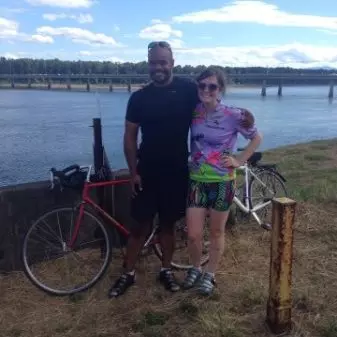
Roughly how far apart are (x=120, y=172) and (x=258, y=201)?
1.78 metres

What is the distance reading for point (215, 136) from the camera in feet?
12.7

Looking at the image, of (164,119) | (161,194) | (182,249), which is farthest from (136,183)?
(182,249)

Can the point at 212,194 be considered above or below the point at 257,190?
above

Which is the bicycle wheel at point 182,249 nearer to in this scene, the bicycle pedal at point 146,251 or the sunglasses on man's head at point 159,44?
the bicycle pedal at point 146,251

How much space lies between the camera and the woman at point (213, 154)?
3850mm

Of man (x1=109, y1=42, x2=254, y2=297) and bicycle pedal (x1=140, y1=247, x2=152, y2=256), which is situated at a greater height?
man (x1=109, y1=42, x2=254, y2=297)

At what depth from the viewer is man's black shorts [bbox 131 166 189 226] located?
158 inches

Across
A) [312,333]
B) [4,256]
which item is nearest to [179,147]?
[312,333]

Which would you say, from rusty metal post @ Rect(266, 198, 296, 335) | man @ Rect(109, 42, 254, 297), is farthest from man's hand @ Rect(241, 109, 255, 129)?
rusty metal post @ Rect(266, 198, 296, 335)

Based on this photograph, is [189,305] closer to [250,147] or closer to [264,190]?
[250,147]

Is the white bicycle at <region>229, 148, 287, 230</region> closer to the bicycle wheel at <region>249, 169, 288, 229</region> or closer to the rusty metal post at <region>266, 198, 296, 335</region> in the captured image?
the bicycle wheel at <region>249, 169, 288, 229</region>

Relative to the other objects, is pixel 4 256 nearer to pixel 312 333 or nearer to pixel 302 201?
pixel 312 333

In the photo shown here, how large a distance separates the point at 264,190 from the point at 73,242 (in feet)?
8.54

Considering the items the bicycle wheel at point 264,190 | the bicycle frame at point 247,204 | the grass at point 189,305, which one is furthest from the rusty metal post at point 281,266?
the bicycle wheel at point 264,190
